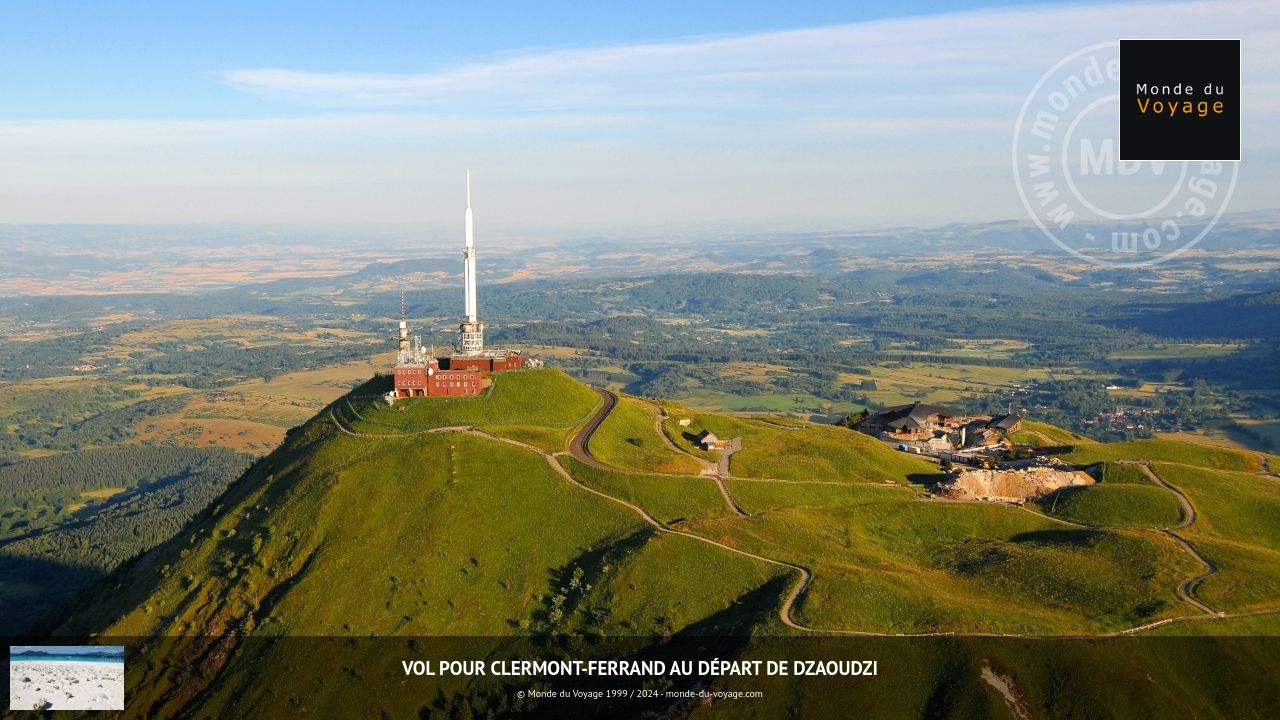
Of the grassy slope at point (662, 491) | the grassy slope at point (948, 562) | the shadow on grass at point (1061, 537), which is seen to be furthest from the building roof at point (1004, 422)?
the grassy slope at point (662, 491)

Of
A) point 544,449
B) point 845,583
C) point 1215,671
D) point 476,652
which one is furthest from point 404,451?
point 1215,671

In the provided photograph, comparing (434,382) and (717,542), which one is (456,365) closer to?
(434,382)

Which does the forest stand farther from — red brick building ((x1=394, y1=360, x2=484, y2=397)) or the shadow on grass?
the shadow on grass

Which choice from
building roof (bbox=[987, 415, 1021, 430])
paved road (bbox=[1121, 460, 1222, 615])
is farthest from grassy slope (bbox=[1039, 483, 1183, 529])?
building roof (bbox=[987, 415, 1021, 430])

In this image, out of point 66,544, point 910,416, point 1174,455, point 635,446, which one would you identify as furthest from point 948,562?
point 66,544

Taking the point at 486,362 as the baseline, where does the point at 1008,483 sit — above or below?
below

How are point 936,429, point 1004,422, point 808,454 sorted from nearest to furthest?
point 808,454 → point 1004,422 → point 936,429

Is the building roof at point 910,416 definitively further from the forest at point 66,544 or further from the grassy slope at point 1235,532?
the forest at point 66,544

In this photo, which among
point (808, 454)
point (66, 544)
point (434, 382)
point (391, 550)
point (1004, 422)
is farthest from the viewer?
point (66, 544)
